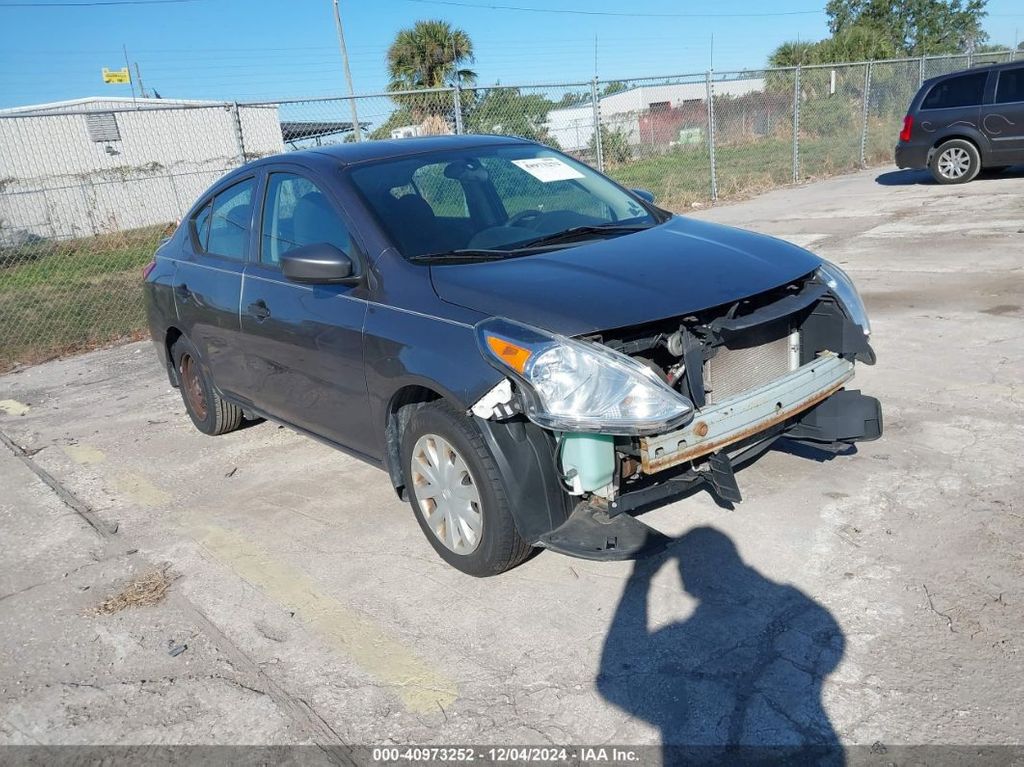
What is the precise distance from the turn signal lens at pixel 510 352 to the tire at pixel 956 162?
44.0 ft

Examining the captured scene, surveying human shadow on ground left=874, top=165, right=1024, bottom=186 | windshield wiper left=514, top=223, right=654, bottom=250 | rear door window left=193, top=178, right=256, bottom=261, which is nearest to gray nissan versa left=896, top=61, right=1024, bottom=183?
human shadow on ground left=874, top=165, right=1024, bottom=186

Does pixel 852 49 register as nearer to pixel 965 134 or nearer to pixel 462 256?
pixel 965 134

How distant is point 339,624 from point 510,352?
1297mm

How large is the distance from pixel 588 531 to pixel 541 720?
711 mm

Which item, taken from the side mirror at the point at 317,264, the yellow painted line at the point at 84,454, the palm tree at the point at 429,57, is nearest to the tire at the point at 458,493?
the side mirror at the point at 317,264

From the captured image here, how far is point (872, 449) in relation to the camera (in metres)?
4.41

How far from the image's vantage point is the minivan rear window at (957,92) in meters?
13.4

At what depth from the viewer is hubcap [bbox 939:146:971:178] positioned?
1380cm

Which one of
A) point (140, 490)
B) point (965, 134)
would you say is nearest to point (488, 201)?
point (140, 490)

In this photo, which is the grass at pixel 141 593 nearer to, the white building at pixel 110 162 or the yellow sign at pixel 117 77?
the white building at pixel 110 162

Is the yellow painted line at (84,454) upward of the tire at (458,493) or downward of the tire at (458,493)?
downward

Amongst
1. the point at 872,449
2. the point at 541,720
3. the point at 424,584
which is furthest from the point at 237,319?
the point at 872,449

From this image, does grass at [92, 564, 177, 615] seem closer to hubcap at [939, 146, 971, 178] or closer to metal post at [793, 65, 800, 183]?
hubcap at [939, 146, 971, 178]

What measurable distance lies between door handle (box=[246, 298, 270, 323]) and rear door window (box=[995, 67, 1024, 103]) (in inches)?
514
